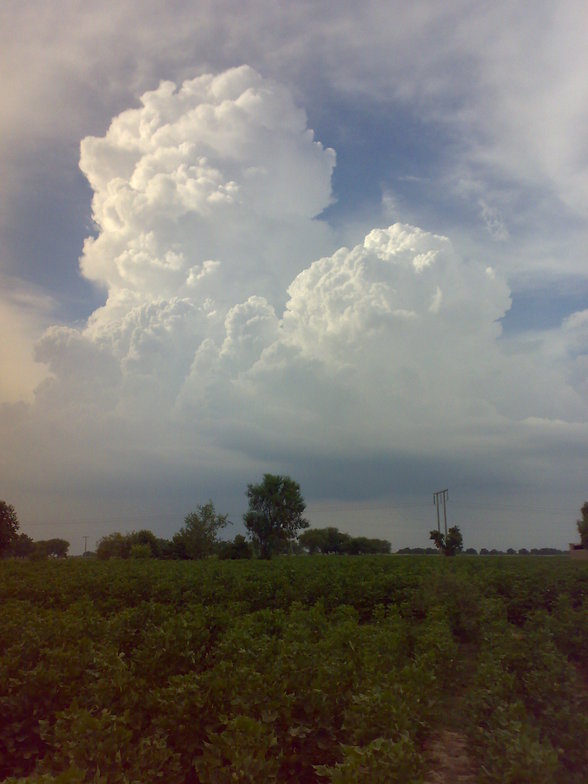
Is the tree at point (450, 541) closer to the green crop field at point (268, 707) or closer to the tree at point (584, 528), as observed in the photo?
the tree at point (584, 528)

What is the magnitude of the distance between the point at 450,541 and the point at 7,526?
189 ft

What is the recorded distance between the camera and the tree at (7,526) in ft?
262

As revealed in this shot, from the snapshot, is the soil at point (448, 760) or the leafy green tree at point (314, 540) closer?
the soil at point (448, 760)

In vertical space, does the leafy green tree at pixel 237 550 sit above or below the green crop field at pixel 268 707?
above

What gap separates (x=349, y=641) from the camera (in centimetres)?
1070

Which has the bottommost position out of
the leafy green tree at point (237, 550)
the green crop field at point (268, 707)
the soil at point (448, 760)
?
the soil at point (448, 760)

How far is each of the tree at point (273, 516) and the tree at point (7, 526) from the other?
1201 inches

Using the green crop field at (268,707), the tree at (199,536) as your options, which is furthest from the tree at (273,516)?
the green crop field at (268,707)

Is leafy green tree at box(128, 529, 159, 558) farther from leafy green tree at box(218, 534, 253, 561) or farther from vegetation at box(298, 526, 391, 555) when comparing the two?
vegetation at box(298, 526, 391, 555)

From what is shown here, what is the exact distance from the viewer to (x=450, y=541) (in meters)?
83.8

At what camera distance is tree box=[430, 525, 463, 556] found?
8331 cm

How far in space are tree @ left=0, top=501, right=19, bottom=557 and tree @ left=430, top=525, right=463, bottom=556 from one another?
181ft

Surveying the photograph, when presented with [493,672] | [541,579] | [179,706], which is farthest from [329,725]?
[541,579]

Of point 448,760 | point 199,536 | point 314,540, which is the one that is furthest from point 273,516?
point 448,760
